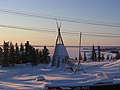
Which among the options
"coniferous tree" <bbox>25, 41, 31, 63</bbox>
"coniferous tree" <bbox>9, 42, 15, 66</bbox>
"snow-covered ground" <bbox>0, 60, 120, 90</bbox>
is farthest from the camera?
"coniferous tree" <bbox>25, 41, 31, 63</bbox>

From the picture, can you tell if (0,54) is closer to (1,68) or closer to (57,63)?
(1,68)

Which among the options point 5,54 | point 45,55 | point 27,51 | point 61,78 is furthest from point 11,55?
point 61,78

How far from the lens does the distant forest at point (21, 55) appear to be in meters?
45.1

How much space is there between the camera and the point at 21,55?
1908 inches

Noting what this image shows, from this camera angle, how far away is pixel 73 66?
35125 millimetres

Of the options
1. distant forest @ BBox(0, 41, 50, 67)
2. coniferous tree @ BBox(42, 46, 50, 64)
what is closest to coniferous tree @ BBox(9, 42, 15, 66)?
distant forest @ BBox(0, 41, 50, 67)

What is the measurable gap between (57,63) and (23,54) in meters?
11.2

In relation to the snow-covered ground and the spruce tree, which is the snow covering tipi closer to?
the snow-covered ground

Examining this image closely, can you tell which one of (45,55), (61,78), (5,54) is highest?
(5,54)

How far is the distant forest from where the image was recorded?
148ft

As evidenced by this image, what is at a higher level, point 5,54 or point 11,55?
point 5,54

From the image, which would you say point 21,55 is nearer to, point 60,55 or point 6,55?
point 6,55

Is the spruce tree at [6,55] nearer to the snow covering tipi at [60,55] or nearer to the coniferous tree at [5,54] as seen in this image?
the coniferous tree at [5,54]

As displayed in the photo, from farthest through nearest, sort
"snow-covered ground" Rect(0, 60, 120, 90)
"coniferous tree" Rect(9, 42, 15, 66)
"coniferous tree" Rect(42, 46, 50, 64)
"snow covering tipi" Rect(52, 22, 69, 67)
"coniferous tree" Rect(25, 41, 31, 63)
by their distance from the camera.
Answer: "coniferous tree" Rect(42, 46, 50, 64) < "coniferous tree" Rect(25, 41, 31, 63) < "coniferous tree" Rect(9, 42, 15, 66) < "snow covering tipi" Rect(52, 22, 69, 67) < "snow-covered ground" Rect(0, 60, 120, 90)
